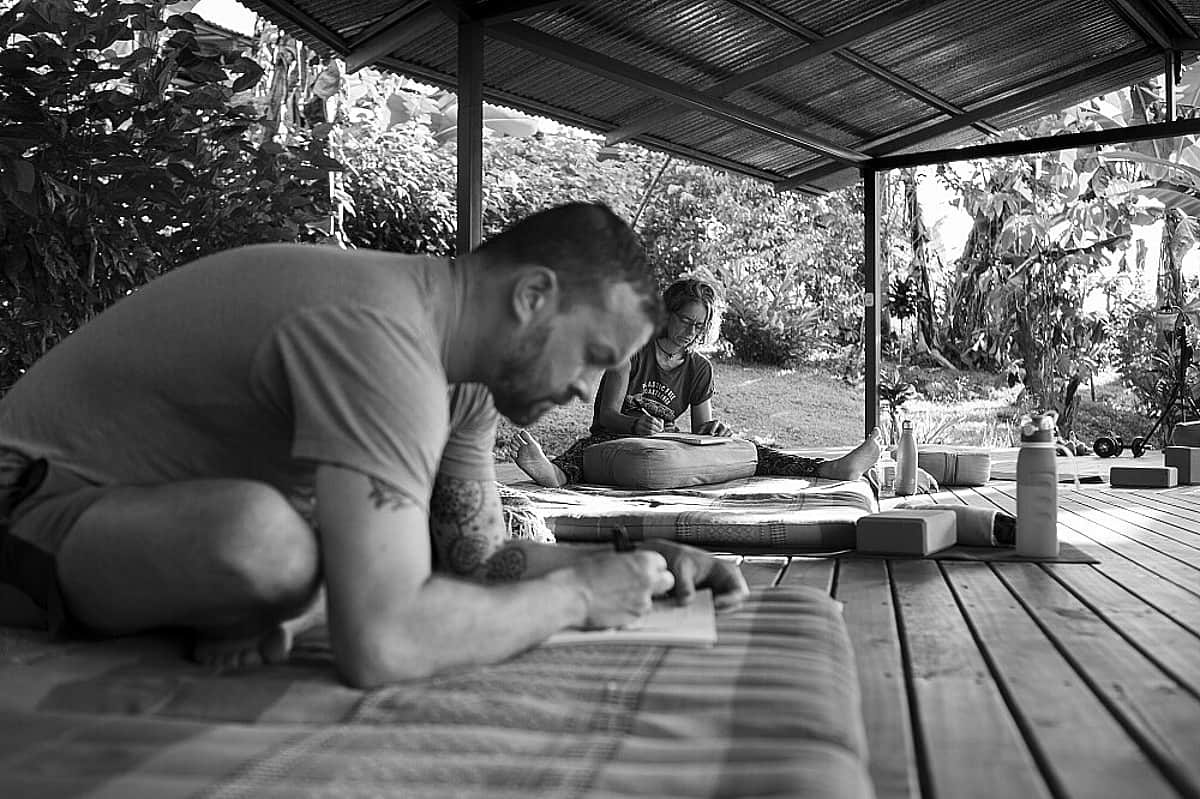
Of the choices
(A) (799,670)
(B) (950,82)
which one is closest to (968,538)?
(A) (799,670)

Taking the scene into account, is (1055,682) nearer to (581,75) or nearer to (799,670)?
(799,670)

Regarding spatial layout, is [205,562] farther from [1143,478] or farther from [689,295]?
[1143,478]

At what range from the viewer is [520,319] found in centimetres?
145

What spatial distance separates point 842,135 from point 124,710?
6.63 metres

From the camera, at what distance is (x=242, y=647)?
1.46 m

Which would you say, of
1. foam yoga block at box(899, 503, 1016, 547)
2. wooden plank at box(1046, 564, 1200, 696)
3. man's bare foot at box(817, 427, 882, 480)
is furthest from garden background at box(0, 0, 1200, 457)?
wooden plank at box(1046, 564, 1200, 696)

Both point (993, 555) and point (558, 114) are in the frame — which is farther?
point (558, 114)

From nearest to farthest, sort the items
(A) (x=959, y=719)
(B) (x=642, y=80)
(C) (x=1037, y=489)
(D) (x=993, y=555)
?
(A) (x=959, y=719), (C) (x=1037, y=489), (D) (x=993, y=555), (B) (x=642, y=80)

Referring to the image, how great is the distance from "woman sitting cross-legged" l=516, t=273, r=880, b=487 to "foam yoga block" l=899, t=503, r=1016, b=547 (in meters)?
1.35

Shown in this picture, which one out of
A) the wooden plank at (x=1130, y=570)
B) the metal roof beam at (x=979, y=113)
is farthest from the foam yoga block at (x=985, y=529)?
the metal roof beam at (x=979, y=113)

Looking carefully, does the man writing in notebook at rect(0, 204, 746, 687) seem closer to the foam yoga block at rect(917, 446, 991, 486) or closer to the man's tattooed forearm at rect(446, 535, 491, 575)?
the man's tattooed forearm at rect(446, 535, 491, 575)

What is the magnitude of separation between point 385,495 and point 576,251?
42 cm

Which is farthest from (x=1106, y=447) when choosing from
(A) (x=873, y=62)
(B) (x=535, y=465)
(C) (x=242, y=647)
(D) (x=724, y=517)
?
(C) (x=242, y=647)

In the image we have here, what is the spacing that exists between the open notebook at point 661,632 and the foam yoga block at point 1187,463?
16.6 feet
